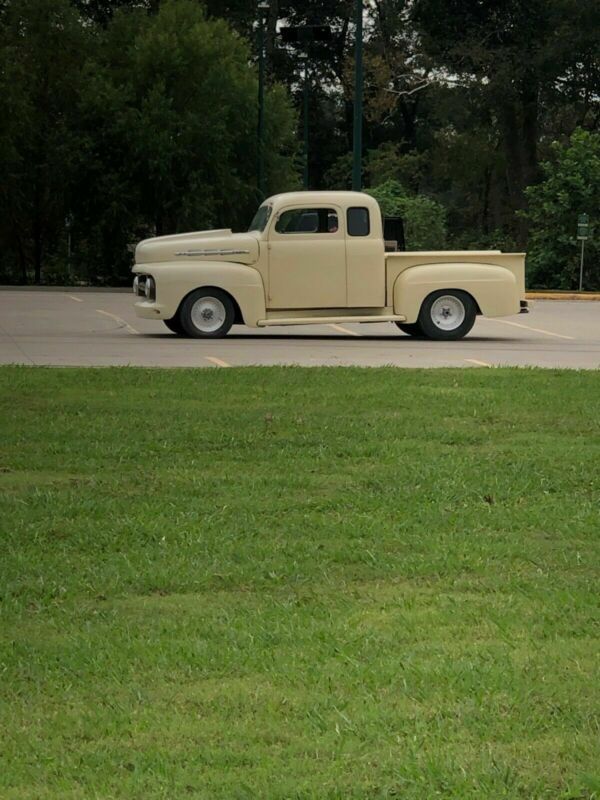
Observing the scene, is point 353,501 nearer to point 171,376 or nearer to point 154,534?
point 154,534

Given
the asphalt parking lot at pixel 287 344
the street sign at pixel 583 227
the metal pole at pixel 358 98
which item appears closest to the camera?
the asphalt parking lot at pixel 287 344

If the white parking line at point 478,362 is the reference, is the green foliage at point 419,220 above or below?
above

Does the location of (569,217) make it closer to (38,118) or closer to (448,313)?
(38,118)

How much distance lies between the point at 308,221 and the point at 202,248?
145cm

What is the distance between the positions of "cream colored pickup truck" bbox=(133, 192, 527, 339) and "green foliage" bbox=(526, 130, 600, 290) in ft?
66.9

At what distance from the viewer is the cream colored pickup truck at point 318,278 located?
20812 mm

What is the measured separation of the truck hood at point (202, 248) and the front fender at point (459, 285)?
203cm

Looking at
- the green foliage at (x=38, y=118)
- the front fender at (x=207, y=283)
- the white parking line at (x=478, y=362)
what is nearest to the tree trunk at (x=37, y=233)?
the green foliage at (x=38, y=118)

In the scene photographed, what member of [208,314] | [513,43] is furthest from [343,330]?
[513,43]

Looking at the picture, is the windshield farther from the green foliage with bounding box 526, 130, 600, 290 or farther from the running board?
the green foliage with bounding box 526, 130, 600, 290

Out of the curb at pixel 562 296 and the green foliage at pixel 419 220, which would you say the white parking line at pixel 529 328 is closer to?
the curb at pixel 562 296

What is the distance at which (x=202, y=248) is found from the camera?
826 inches

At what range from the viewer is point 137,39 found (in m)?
44.5

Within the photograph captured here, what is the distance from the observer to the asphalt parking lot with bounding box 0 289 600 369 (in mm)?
17500
